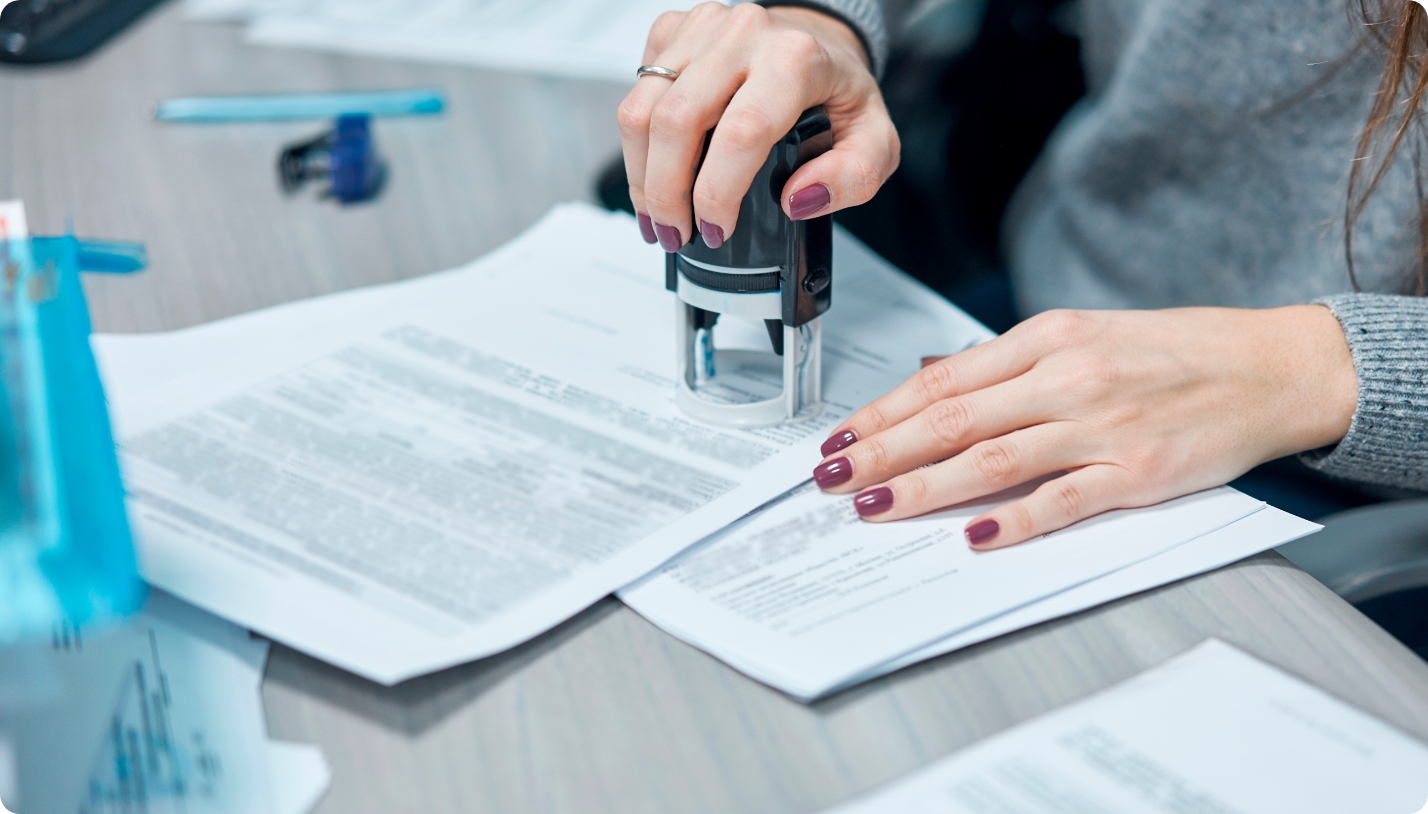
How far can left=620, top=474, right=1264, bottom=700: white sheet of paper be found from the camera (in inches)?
16.7

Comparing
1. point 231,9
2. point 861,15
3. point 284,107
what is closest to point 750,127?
point 861,15

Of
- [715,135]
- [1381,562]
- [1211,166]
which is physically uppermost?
[715,135]

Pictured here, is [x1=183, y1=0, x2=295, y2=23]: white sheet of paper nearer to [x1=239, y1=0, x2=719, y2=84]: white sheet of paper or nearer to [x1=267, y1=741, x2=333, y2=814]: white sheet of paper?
[x1=239, y1=0, x2=719, y2=84]: white sheet of paper

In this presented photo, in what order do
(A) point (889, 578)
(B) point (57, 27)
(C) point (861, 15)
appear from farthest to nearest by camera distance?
Result: 1. (B) point (57, 27)
2. (C) point (861, 15)
3. (A) point (889, 578)

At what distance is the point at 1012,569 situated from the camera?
470mm

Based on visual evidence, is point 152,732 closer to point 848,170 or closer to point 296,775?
point 296,775

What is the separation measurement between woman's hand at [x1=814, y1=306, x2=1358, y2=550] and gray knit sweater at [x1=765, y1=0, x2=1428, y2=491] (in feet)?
0.86

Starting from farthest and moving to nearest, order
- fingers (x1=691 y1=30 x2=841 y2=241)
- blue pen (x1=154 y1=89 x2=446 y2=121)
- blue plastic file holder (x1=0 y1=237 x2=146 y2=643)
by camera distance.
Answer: blue pen (x1=154 y1=89 x2=446 y2=121) → fingers (x1=691 y1=30 x2=841 y2=241) → blue plastic file holder (x1=0 y1=237 x2=146 y2=643)

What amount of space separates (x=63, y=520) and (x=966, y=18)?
1.01 m

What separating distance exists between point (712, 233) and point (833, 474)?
0.15m

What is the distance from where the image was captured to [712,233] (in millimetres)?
537

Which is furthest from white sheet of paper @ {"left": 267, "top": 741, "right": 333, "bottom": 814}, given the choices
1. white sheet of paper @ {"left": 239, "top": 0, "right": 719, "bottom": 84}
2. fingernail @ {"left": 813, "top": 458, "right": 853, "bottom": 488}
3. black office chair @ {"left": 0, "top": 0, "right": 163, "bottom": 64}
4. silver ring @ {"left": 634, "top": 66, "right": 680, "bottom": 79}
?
black office chair @ {"left": 0, "top": 0, "right": 163, "bottom": 64}

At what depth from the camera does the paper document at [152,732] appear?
37 cm

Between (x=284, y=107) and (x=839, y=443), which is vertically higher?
(x=284, y=107)
